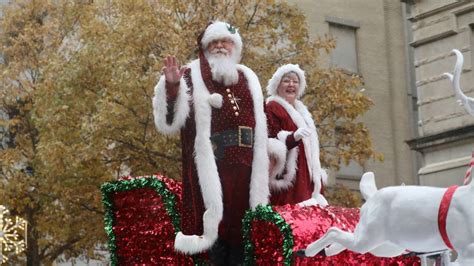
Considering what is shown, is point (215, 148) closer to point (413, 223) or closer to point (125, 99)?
point (413, 223)

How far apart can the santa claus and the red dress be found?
0.42 m

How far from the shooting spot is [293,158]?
7.75 meters

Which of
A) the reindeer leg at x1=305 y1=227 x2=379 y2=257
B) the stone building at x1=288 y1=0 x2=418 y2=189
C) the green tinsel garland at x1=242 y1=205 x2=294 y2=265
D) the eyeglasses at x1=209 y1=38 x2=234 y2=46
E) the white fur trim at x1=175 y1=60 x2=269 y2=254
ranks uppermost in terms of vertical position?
the stone building at x1=288 y1=0 x2=418 y2=189

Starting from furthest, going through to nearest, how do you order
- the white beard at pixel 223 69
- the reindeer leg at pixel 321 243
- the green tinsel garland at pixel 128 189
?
the green tinsel garland at pixel 128 189, the white beard at pixel 223 69, the reindeer leg at pixel 321 243

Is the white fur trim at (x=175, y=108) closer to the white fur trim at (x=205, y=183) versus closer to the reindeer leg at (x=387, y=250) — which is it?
the white fur trim at (x=205, y=183)

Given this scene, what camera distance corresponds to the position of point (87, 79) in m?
18.6

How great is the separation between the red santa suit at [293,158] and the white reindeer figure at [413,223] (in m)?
1.69

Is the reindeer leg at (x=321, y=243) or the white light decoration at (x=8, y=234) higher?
the white light decoration at (x=8, y=234)

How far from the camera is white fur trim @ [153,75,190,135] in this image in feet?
23.3

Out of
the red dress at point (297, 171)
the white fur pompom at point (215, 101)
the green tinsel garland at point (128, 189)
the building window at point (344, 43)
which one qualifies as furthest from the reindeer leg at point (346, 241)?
the building window at point (344, 43)

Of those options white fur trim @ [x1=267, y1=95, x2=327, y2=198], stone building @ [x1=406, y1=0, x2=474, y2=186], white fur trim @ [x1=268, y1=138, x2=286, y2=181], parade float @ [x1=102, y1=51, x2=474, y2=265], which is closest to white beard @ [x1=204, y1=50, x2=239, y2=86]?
white fur trim @ [x1=268, y1=138, x2=286, y2=181]

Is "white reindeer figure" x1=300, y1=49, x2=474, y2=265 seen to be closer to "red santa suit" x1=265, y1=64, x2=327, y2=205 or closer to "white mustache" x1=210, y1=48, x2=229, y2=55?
"red santa suit" x1=265, y1=64, x2=327, y2=205

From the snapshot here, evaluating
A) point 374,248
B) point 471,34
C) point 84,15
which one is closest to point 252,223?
point 374,248

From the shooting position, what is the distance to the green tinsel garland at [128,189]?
7582 mm
